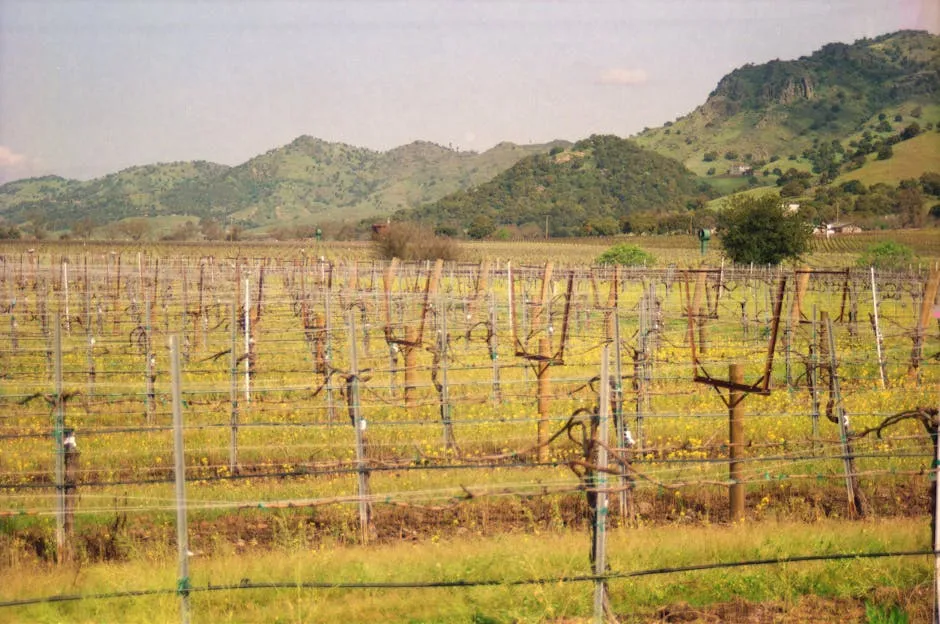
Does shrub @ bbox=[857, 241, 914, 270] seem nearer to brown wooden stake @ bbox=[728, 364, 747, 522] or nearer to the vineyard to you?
the vineyard

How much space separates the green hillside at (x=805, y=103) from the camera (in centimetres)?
13575

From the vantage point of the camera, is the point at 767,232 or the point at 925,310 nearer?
the point at 925,310

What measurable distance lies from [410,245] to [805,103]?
11885 cm

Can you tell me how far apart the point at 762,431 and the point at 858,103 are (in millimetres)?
150776

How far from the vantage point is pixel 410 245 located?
49625 millimetres

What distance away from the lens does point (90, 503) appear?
813cm

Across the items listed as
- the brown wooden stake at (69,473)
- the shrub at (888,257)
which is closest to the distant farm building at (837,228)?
the shrub at (888,257)

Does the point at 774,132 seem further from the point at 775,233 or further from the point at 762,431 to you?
the point at 762,431

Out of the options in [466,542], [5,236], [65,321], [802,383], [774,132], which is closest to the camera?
[466,542]

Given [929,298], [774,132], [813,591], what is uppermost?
[774,132]

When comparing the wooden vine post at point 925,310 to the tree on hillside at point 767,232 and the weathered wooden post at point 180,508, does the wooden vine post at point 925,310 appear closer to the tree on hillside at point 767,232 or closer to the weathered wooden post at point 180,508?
the weathered wooden post at point 180,508

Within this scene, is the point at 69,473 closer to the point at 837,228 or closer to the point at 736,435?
the point at 736,435

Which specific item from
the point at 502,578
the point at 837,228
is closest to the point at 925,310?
the point at 502,578

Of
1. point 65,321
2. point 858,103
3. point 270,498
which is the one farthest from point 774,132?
point 270,498
